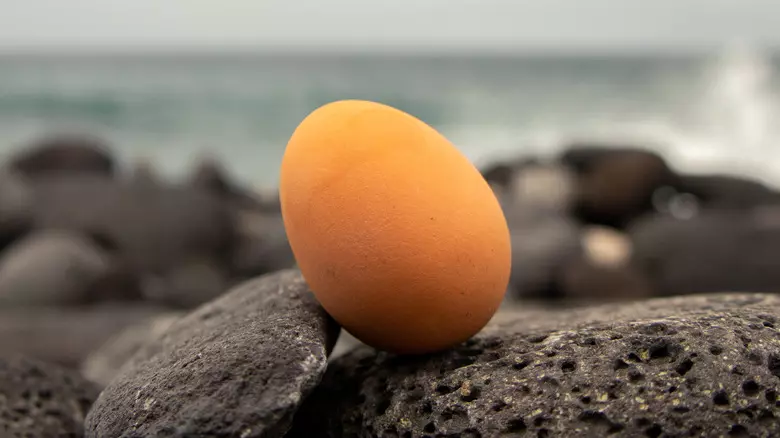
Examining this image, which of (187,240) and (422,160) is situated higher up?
(422,160)

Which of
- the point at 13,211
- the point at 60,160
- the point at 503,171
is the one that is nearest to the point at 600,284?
the point at 503,171

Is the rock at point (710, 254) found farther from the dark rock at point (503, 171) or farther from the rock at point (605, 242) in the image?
the dark rock at point (503, 171)

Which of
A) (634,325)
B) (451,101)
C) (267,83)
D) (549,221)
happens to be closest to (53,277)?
(549,221)

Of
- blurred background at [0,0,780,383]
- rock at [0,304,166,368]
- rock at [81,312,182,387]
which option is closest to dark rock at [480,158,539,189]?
blurred background at [0,0,780,383]

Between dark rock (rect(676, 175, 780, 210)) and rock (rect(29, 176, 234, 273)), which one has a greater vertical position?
dark rock (rect(676, 175, 780, 210))

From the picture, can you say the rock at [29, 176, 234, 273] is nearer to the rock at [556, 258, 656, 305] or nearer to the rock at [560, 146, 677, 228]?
the rock at [556, 258, 656, 305]

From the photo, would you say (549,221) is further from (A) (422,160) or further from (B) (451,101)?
(B) (451,101)
